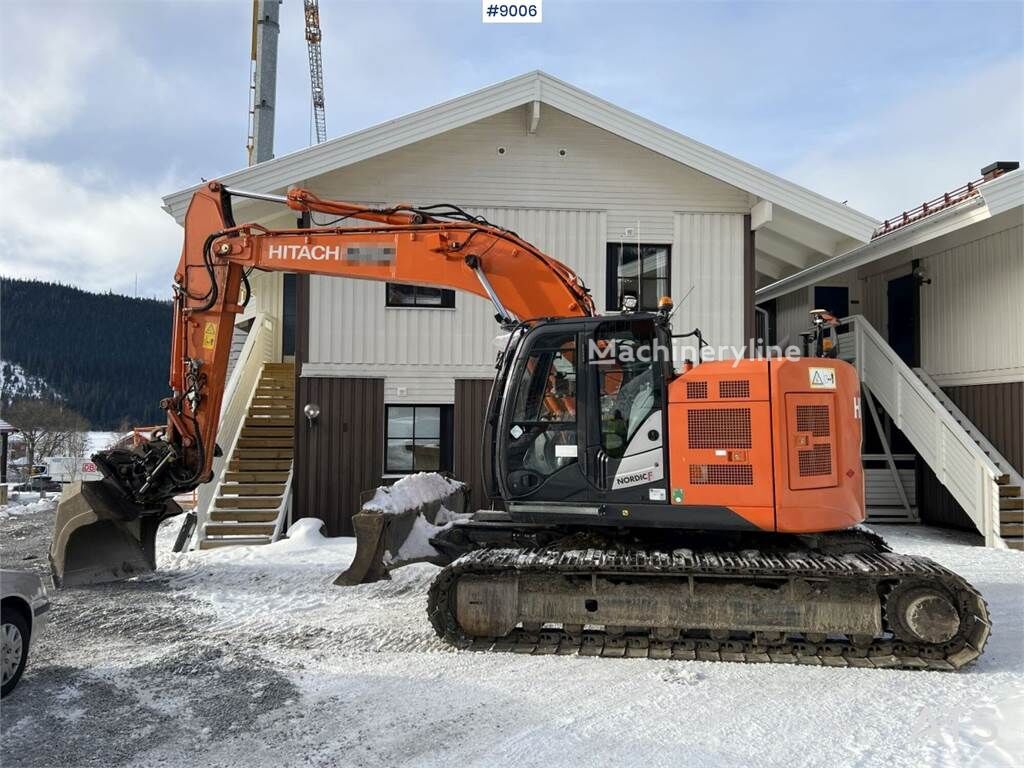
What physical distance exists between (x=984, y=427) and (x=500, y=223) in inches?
368

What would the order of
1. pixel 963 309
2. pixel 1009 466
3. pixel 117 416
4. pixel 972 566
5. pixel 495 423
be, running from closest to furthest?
pixel 495 423, pixel 972 566, pixel 1009 466, pixel 963 309, pixel 117 416

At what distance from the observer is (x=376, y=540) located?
24.6 feet

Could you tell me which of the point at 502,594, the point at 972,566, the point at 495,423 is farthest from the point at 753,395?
the point at 972,566

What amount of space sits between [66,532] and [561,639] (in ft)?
18.4

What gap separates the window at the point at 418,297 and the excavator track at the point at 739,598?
6.58 meters

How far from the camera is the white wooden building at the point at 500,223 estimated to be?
1143 cm

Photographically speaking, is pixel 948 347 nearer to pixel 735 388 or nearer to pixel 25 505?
pixel 735 388

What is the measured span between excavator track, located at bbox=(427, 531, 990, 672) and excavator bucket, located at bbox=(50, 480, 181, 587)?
413 centimetres

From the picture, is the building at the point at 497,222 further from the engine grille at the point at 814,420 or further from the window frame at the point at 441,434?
the engine grille at the point at 814,420

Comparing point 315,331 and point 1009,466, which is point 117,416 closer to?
point 315,331

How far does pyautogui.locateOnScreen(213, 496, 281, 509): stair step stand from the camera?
11.1 m

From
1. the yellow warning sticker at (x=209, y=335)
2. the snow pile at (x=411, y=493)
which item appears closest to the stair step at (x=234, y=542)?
the snow pile at (x=411, y=493)

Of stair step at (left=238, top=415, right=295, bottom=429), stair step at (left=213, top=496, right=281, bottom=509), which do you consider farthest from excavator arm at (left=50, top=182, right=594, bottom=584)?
stair step at (left=238, top=415, right=295, bottom=429)

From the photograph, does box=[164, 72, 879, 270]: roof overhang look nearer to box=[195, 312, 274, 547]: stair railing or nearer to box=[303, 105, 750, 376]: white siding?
box=[303, 105, 750, 376]: white siding
